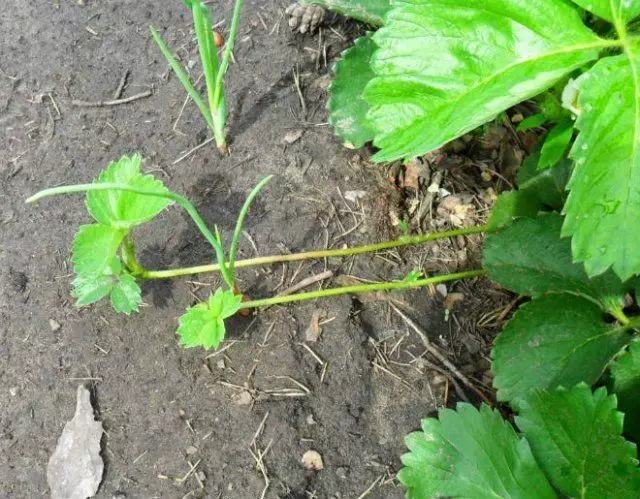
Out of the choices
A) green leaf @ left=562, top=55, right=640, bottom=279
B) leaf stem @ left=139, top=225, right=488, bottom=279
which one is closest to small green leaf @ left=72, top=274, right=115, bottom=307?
leaf stem @ left=139, top=225, right=488, bottom=279

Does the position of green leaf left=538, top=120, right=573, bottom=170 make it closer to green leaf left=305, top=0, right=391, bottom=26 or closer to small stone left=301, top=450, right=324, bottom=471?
green leaf left=305, top=0, right=391, bottom=26

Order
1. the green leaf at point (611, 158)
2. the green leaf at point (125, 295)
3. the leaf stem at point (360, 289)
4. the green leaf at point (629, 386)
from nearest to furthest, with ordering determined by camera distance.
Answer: the green leaf at point (611, 158) < the green leaf at point (629, 386) < the green leaf at point (125, 295) < the leaf stem at point (360, 289)

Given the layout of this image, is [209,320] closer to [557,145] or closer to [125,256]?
[125,256]

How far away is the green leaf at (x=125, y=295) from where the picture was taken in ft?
5.08

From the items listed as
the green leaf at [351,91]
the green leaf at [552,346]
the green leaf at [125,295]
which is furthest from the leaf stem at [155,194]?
the green leaf at [552,346]

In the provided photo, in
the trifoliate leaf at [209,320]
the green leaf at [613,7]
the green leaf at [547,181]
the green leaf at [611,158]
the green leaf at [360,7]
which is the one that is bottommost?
the trifoliate leaf at [209,320]

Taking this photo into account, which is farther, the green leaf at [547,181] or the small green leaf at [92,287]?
the green leaf at [547,181]

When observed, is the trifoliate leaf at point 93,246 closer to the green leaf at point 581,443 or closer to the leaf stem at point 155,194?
the leaf stem at point 155,194

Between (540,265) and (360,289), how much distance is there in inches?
18.9

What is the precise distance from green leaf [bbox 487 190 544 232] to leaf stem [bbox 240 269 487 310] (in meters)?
0.15

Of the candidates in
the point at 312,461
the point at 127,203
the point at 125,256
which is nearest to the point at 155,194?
the point at 127,203

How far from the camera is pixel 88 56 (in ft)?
6.54

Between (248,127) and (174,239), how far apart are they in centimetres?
42

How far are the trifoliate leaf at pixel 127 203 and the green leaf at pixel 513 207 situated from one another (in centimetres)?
92
